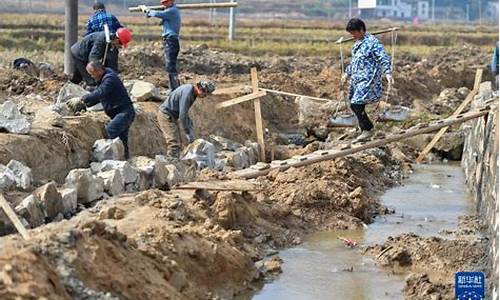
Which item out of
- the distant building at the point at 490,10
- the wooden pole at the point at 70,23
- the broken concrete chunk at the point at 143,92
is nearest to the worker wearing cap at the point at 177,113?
the broken concrete chunk at the point at 143,92

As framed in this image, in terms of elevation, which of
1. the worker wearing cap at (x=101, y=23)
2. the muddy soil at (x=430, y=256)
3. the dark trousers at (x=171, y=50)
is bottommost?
the muddy soil at (x=430, y=256)

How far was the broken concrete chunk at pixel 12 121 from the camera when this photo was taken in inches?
496

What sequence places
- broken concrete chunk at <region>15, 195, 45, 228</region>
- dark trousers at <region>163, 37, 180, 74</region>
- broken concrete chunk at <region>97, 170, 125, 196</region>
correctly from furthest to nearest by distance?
dark trousers at <region>163, 37, 180, 74</region>
broken concrete chunk at <region>97, 170, 125, 196</region>
broken concrete chunk at <region>15, 195, 45, 228</region>

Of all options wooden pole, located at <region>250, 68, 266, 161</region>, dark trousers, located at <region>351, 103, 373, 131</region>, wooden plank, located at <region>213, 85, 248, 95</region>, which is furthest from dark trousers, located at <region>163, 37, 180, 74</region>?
dark trousers, located at <region>351, 103, 373, 131</region>

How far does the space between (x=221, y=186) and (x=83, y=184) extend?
1560 millimetres

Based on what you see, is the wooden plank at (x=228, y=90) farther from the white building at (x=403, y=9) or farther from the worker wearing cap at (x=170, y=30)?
the white building at (x=403, y=9)

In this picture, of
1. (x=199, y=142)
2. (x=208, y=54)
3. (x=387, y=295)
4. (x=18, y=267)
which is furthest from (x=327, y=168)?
(x=208, y=54)

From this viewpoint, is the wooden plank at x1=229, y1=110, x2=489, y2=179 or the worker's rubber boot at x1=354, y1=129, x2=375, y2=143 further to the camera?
the worker's rubber boot at x1=354, y1=129, x2=375, y2=143

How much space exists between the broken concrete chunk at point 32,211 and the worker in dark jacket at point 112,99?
10.9 feet

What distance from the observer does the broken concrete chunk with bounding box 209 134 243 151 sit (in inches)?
670

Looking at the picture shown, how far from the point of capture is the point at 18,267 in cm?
684

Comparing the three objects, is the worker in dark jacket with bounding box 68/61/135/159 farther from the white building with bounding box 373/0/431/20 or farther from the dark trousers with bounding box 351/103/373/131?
the white building with bounding box 373/0/431/20

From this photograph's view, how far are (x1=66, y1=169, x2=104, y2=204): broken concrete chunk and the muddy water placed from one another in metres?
2.05

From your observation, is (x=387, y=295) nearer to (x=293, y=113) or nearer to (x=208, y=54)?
(x=293, y=113)
